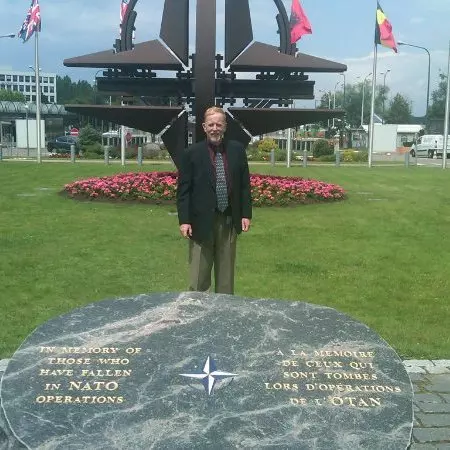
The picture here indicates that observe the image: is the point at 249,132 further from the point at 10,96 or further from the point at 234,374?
the point at 10,96

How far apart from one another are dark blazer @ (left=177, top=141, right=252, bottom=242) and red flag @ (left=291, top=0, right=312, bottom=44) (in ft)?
53.5

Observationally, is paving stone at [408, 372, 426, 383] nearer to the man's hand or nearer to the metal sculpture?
the man's hand

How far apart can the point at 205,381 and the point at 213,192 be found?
2008mm

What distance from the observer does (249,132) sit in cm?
1094

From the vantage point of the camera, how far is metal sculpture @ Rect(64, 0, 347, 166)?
9531 mm

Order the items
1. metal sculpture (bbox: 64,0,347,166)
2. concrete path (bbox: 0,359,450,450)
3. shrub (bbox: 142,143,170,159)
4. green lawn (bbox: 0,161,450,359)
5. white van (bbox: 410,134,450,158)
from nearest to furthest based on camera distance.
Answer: concrete path (bbox: 0,359,450,450), green lawn (bbox: 0,161,450,359), metal sculpture (bbox: 64,0,347,166), shrub (bbox: 142,143,170,159), white van (bbox: 410,134,450,158)

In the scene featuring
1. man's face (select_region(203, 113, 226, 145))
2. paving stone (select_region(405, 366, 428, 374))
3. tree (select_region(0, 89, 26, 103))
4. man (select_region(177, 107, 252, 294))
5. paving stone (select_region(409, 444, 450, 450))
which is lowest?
paving stone (select_region(405, 366, 428, 374))

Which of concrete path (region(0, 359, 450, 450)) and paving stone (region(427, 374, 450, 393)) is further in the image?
paving stone (region(427, 374, 450, 393))

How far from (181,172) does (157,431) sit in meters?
2.46

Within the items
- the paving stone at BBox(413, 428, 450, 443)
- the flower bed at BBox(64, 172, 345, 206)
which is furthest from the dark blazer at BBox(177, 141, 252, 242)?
the flower bed at BBox(64, 172, 345, 206)

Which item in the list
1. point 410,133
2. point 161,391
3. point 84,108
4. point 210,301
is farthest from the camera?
point 410,133

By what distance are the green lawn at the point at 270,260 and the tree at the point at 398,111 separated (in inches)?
2968

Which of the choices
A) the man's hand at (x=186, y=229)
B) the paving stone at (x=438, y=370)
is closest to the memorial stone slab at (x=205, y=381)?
the man's hand at (x=186, y=229)

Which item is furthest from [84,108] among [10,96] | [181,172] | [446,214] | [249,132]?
[10,96]
